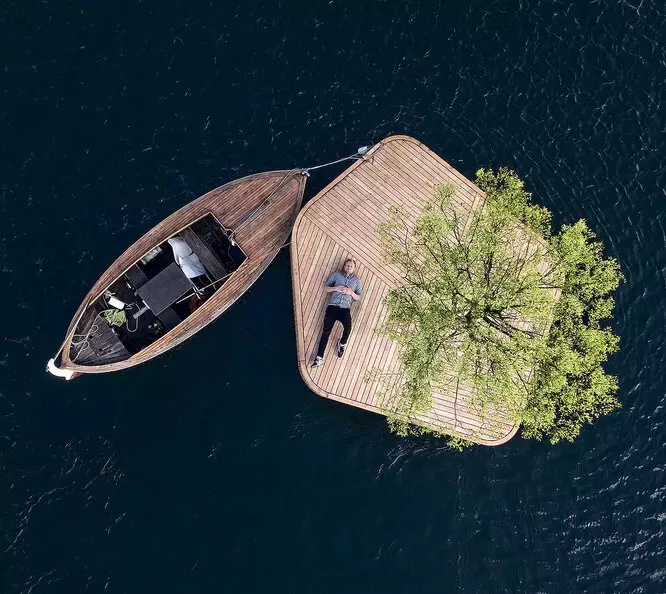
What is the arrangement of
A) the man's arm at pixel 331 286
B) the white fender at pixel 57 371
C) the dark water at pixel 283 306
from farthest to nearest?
the dark water at pixel 283 306 < the man's arm at pixel 331 286 < the white fender at pixel 57 371

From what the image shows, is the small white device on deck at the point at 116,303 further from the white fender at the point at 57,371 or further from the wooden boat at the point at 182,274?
the white fender at the point at 57,371

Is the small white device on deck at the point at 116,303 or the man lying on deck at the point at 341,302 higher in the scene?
the small white device on deck at the point at 116,303

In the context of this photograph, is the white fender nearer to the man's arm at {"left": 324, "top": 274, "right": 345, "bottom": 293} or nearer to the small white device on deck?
the small white device on deck

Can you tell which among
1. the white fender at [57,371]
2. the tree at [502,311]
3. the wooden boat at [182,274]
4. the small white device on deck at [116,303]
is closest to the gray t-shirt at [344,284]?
the tree at [502,311]

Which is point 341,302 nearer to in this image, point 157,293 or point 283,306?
point 283,306

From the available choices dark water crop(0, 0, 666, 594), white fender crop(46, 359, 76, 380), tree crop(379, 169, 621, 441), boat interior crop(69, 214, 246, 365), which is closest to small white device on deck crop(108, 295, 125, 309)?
boat interior crop(69, 214, 246, 365)

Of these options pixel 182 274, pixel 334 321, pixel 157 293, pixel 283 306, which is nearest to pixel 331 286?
pixel 334 321
